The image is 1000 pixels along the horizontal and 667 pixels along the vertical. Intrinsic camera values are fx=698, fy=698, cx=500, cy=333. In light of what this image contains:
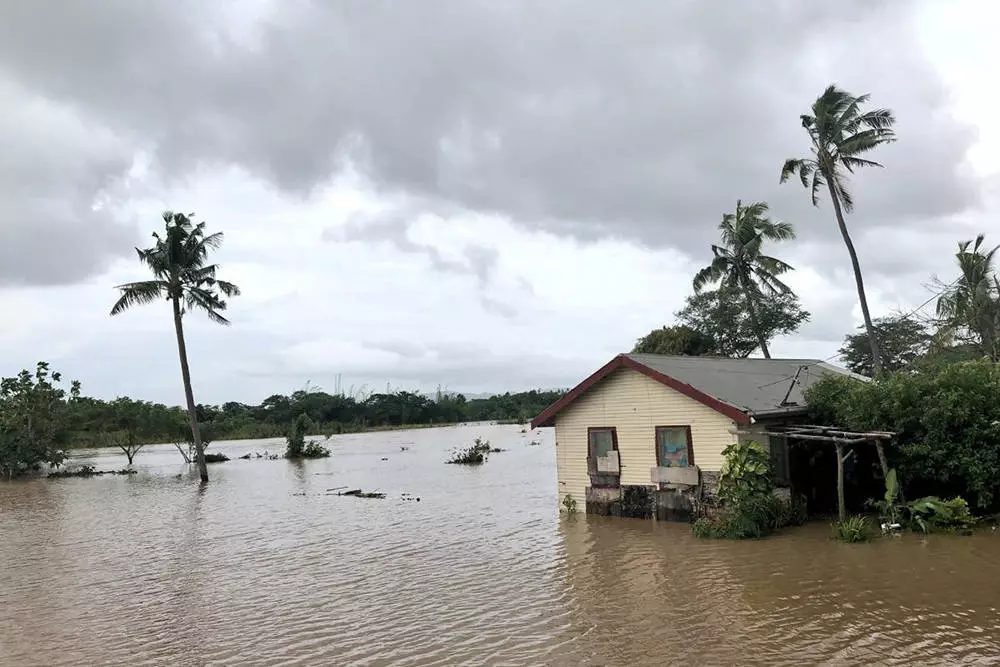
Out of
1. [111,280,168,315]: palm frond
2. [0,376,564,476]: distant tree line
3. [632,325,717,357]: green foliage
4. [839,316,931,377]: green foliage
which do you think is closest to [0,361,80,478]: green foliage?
[0,376,564,476]: distant tree line

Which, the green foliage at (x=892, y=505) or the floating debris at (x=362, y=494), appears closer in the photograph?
the green foliage at (x=892, y=505)

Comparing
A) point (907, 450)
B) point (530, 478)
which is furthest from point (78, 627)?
point (530, 478)

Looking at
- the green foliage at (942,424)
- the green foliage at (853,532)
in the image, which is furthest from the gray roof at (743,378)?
the green foliage at (853,532)

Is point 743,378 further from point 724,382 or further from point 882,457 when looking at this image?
point 882,457

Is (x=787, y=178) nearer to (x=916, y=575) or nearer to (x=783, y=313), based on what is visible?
(x=783, y=313)

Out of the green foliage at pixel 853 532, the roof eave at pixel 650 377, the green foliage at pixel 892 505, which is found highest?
the roof eave at pixel 650 377

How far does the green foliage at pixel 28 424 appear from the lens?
39719mm

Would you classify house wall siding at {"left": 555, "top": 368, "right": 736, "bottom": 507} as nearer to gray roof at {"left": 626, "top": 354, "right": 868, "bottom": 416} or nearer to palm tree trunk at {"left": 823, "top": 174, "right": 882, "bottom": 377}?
gray roof at {"left": 626, "top": 354, "right": 868, "bottom": 416}

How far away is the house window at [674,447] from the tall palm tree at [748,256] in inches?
826

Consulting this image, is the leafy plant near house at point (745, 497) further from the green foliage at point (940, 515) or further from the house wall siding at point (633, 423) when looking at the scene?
the green foliage at point (940, 515)

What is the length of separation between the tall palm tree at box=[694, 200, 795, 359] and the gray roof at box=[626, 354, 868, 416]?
599 inches

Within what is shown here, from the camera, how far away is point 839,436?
1452cm

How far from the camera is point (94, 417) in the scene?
196 ft

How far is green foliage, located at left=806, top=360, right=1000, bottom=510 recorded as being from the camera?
44.0ft
